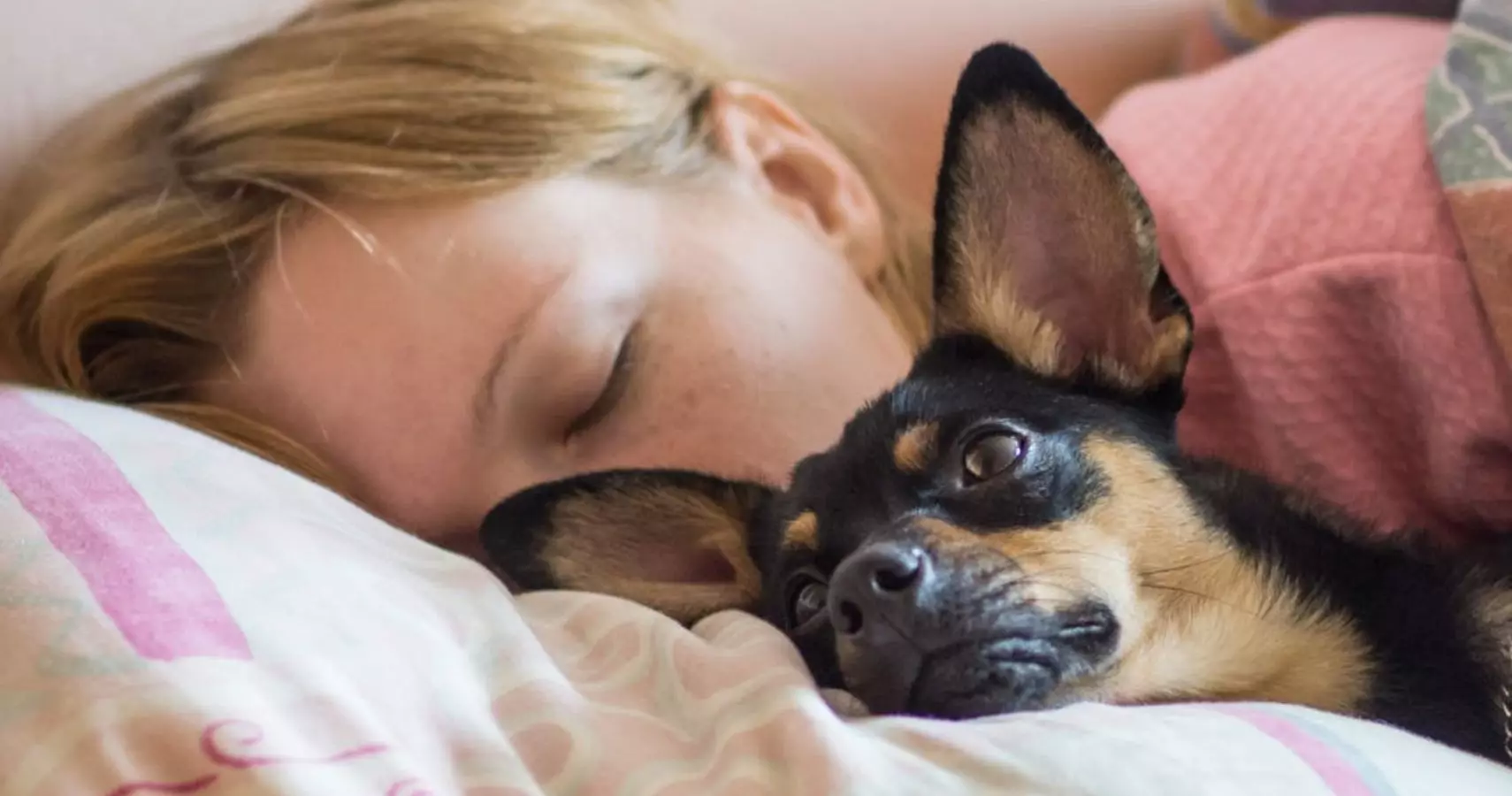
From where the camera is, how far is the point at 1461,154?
1115 millimetres

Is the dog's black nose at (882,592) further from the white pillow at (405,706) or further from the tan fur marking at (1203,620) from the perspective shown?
the tan fur marking at (1203,620)

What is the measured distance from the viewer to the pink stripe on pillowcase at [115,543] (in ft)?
2.20

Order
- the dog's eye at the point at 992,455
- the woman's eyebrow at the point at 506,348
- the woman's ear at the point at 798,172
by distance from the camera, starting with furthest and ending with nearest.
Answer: the woman's ear at the point at 798,172, the woman's eyebrow at the point at 506,348, the dog's eye at the point at 992,455

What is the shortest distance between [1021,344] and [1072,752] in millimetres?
543

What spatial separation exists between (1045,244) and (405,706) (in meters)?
0.70

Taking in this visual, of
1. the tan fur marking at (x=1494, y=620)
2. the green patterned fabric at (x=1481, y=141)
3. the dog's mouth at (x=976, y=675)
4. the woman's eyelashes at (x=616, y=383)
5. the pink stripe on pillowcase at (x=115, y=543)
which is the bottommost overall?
the tan fur marking at (x=1494, y=620)

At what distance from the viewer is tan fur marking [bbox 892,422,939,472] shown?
1.00m

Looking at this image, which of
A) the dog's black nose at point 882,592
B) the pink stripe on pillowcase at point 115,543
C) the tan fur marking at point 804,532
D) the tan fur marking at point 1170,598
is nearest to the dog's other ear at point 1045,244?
the tan fur marking at point 1170,598

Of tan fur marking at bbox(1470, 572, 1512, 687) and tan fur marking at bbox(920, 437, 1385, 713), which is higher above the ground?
tan fur marking at bbox(920, 437, 1385, 713)

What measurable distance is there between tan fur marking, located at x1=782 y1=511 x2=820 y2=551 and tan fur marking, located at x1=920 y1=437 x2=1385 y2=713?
0.13m

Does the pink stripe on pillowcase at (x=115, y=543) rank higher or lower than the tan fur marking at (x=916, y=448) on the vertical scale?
higher

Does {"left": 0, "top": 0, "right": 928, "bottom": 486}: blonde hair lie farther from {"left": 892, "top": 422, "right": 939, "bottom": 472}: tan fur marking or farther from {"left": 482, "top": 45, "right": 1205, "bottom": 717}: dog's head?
{"left": 892, "top": 422, "right": 939, "bottom": 472}: tan fur marking

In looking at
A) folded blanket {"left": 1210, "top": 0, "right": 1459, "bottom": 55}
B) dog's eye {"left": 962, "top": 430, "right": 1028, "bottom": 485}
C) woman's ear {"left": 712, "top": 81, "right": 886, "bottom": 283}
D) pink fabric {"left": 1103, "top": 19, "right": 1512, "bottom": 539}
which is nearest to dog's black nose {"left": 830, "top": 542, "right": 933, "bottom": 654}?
dog's eye {"left": 962, "top": 430, "right": 1028, "bottom": 485}

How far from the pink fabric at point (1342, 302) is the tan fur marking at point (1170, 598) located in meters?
0.24
